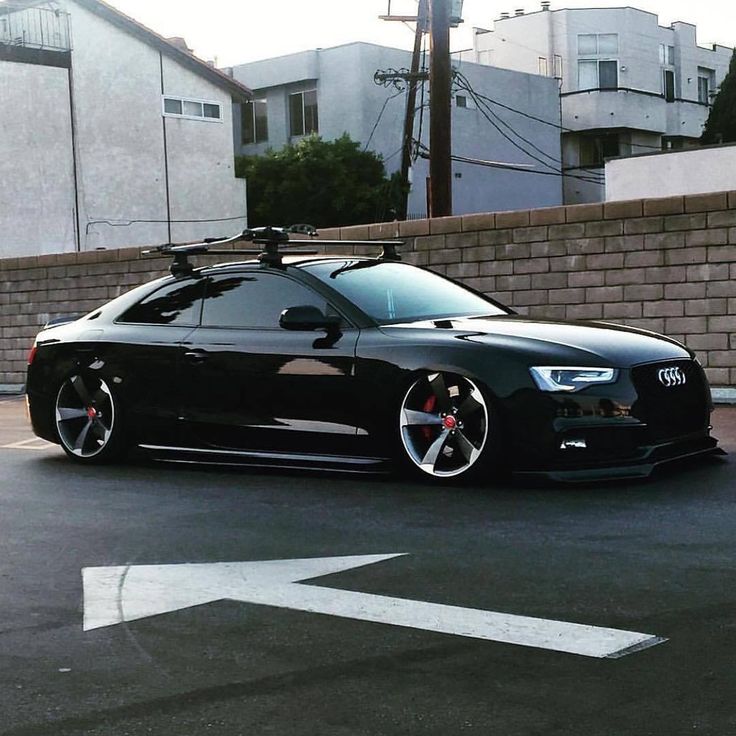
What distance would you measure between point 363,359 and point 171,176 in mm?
36558

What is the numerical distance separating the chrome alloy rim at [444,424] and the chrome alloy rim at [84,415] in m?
2.33

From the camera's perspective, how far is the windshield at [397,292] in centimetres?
827

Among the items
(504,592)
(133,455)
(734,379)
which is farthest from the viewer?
(734,379)

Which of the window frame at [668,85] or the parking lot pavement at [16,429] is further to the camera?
the window frame at [668,85]

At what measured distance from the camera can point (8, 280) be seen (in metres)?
19.9

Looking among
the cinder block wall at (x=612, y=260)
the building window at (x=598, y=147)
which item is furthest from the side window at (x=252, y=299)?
the building window at (x=598, y=147)

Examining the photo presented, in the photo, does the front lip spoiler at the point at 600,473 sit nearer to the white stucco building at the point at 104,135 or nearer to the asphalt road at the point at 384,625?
the asphalt road at the point at 384,625

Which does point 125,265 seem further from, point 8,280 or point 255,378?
point 255,378

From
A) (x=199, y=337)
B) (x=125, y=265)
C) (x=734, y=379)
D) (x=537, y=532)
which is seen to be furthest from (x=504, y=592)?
(x=125, y=265)

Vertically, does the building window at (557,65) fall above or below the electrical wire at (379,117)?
above

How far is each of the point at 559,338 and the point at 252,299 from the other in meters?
2.09

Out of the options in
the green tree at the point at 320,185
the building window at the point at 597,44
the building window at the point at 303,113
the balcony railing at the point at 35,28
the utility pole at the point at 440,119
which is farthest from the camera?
the building window at the point at 597,44

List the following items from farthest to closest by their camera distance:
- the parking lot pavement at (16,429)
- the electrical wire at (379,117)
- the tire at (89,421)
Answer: the electrical wire at (379,117) < the parking lot pavement at (16,429) < the tire at (89,421)

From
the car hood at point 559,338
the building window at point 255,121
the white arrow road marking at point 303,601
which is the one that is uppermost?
the building window at point 255,121
